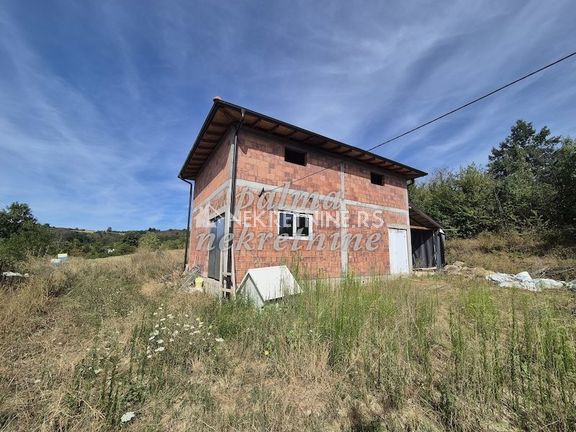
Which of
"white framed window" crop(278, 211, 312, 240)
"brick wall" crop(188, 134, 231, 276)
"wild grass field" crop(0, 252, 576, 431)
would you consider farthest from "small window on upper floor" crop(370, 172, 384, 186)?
"wild grass field" crop(0, 252, 576, 431)

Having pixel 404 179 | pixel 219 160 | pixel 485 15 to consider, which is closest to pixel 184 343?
pixel 219 160

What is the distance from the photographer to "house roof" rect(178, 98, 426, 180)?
6.92 meters

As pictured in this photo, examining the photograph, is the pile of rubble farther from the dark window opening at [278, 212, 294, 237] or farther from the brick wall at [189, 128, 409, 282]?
the dark window opening at [278, 212, 294, 237]

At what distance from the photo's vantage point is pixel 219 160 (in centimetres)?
840

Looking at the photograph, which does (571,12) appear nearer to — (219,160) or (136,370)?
(136,370)

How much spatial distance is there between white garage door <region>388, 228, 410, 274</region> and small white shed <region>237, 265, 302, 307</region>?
23.9 ft

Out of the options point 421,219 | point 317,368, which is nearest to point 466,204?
point 421,219

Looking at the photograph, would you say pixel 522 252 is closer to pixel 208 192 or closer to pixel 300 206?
pixel 300 206

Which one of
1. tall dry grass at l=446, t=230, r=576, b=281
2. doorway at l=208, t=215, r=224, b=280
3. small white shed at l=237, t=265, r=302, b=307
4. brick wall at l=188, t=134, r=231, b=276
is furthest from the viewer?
tall dry grass at l=446, t=230, r=576, b=281

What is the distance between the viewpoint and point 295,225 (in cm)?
803

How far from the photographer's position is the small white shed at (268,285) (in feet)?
14.0

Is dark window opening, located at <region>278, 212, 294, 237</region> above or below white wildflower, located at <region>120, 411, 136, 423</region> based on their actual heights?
above

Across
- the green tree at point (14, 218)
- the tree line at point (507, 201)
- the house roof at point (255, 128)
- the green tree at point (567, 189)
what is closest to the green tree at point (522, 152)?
the tree line at point (507, 201)

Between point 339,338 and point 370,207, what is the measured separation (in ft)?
25.8
